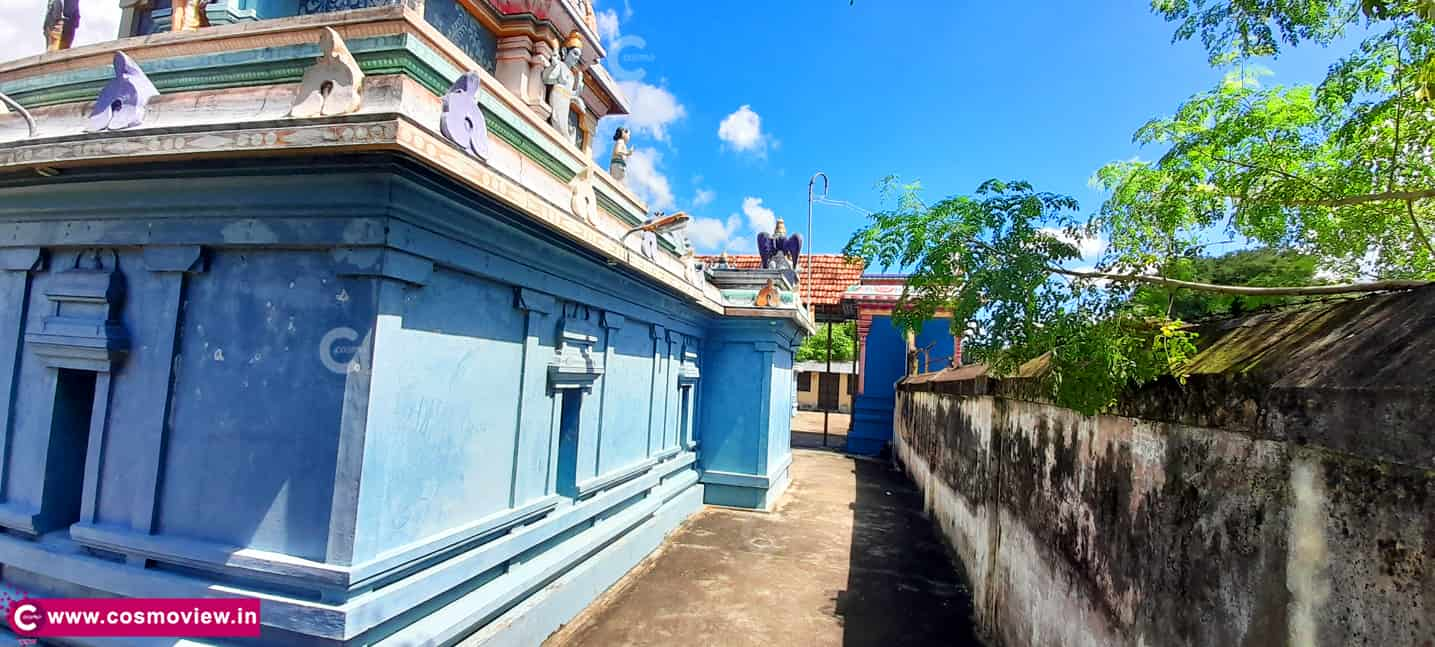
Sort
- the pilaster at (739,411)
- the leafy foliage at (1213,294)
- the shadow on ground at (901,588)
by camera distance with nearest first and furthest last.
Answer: the leafy foliage at (1213,294) → the shadow on ground at (901,588) → the pilaster at (739,411)

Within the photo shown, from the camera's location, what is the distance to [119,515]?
4090 mm

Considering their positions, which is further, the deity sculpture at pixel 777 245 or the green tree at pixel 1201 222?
the deity sculpture at pixel 777 245

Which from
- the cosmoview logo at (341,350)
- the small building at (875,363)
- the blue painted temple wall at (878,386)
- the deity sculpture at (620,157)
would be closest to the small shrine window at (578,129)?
the deity sculpture at (620,157)

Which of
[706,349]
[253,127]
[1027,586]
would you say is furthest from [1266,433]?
[706,349]

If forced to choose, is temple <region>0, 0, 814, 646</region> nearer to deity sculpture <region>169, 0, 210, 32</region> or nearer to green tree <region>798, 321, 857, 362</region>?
deity sculpture <region>169, 0, 210, 32</region>

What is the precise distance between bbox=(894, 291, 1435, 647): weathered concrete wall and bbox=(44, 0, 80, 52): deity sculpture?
8890 mm

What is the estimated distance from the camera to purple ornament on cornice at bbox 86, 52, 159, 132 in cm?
413

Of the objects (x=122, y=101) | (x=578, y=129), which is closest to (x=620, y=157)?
(x=578, y=129)

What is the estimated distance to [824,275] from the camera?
21.6 metres

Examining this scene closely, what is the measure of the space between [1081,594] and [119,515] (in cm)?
612

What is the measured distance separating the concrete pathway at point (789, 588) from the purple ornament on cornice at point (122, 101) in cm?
493

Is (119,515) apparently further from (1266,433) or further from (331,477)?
(1266,433)

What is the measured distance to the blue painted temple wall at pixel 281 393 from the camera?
3725 millimetres

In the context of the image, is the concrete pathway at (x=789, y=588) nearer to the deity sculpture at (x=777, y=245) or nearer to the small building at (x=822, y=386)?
the deity sculpture at (x=777, y=245)
